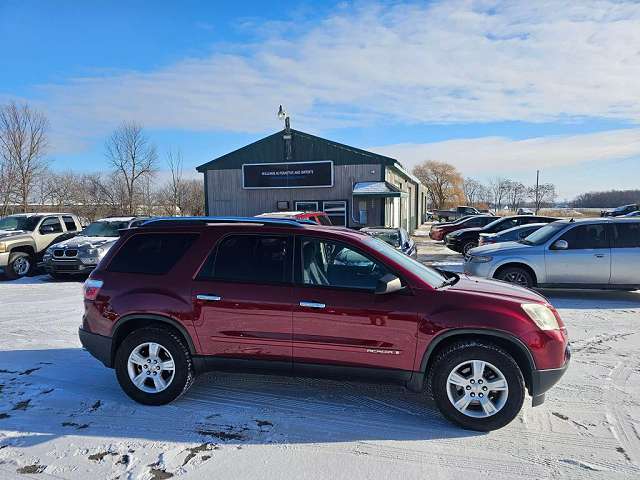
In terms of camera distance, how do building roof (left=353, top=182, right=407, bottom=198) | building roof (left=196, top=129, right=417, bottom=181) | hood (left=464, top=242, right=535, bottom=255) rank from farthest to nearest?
1. building roof (left=196, top=129, right=417, bottom=181)
2. building roof (left=353, top=182, right=407, bottom=198)
3. hood (left=464, top=242, right=535, bottom=255)

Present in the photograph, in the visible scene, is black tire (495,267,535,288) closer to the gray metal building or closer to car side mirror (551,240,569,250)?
car side mirror (551,240,569,250)

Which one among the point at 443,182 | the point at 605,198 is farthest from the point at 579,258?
the point at 605,198

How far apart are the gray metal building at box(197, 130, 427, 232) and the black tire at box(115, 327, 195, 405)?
18439 millimetres

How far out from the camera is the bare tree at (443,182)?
66.9 metres

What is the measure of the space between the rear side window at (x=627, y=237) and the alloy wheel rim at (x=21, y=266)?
14226 mm

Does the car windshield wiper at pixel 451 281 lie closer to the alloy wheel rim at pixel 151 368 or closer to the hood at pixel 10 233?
the alloy wheel rim at pixel 151 368

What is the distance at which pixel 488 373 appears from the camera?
11.6 ft

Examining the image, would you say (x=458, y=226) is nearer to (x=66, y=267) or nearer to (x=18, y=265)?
(x=66, y=267)

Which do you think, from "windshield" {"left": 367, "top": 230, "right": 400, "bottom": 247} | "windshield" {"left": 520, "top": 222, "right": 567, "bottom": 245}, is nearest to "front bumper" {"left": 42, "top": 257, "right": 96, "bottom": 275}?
"windshield" {"left": 367, "top": 230, "right": 400, "bottom": 247}

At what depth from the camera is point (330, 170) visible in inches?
906

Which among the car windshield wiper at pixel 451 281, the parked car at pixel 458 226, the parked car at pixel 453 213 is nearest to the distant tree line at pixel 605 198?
the parked car at pixel 453 213

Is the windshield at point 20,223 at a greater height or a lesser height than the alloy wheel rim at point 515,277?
greater

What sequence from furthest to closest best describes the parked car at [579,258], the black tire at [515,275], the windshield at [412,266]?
the black tire at [515,275]
the parked car at [579,258]
the windshield at [412,266]

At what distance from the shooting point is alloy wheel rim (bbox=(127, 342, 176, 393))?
397 centimetres
